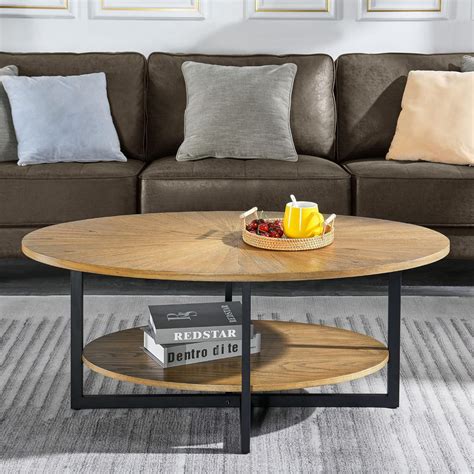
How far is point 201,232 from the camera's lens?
95.8 inches

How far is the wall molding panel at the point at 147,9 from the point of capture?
4.35 meters

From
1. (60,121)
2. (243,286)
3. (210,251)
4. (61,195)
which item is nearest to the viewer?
(243,286)

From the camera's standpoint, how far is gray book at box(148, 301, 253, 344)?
7.22 feet

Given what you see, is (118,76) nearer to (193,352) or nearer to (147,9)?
(147,9)

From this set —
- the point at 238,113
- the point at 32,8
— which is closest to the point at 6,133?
the point at 32,8

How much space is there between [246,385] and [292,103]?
218 centimetres

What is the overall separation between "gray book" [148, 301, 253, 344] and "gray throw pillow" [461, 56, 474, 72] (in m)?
2.16

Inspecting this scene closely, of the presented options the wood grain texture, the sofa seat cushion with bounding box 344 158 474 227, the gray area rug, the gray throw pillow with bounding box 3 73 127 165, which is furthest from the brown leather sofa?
the wood grain texture

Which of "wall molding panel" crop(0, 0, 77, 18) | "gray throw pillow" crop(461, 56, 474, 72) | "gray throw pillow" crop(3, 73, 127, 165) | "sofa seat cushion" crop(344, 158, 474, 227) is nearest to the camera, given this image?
"sofa seat cushion" crop(344, 158, 474, 227)

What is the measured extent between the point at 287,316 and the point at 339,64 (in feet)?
4.77

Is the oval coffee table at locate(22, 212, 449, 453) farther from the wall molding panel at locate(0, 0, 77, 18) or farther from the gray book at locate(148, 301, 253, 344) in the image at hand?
the wall molding panel at locate(0, 0, 77, 18)

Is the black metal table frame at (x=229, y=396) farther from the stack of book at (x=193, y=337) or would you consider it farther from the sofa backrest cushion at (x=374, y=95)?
the sofa backrest cushion at (x=374, y=95)

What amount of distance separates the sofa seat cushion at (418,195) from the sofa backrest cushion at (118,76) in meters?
1.05

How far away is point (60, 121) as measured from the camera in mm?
3773
